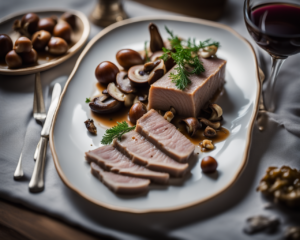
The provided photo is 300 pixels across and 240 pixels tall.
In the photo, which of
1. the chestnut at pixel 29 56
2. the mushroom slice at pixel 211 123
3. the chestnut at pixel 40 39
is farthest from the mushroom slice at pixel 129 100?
the chestnut at pixel 40 39

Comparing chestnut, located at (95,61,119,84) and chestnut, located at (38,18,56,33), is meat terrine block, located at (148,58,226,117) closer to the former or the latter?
chestnut, located at (95,61,119,84)

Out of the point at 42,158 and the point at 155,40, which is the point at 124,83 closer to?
the point at 155,40

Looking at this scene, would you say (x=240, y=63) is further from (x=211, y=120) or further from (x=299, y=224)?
(x=299, y=224)

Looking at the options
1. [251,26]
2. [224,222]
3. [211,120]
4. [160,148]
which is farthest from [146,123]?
[251,26]

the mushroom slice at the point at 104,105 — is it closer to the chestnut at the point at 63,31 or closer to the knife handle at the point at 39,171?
the knife handle at the point at 39,171

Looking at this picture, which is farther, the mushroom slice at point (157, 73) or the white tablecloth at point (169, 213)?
the mushroom slice at point (157, 73)
